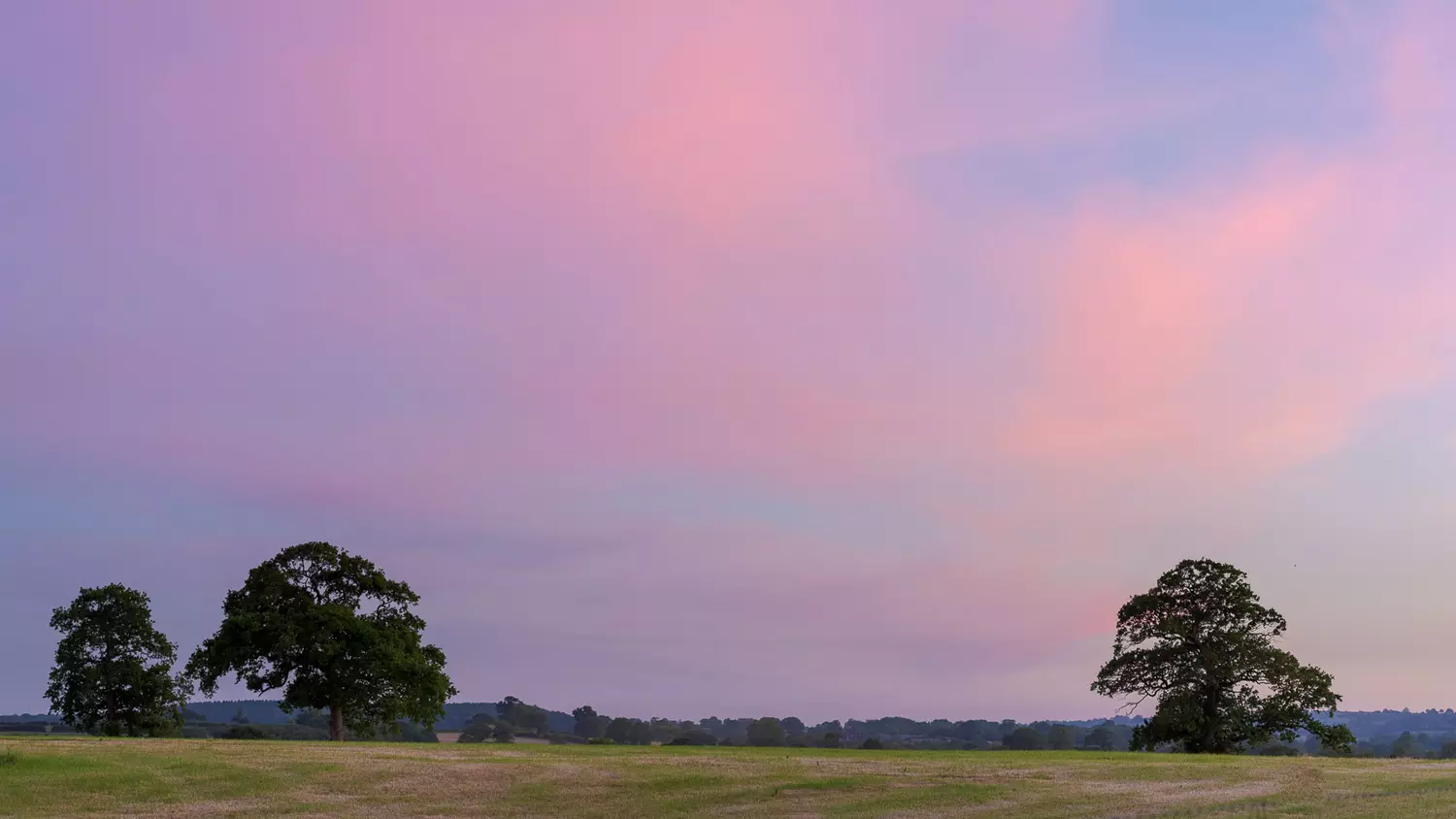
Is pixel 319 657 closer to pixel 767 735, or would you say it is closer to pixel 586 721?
pixel 767 735

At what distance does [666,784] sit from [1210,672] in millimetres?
44644

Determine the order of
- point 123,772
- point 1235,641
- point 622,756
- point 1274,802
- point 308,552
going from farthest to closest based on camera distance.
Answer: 1. point 308,552
2. point 1235,641
3. point 622,756
4. point 123,772
5. point 1274,802

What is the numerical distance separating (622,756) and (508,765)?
6.53 m

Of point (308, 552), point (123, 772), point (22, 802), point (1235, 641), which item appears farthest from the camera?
point (308, 552)

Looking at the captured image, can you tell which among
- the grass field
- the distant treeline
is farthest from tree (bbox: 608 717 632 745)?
the grass field

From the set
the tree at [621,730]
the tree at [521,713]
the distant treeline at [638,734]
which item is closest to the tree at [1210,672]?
the distant treeline at [638,734]

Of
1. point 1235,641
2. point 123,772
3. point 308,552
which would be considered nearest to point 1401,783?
point 1235,641

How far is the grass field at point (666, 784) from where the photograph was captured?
3738 cm

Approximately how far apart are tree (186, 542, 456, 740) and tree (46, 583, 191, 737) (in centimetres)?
676

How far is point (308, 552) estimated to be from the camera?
259 feet

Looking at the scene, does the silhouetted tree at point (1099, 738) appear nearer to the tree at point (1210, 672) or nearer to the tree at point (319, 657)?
the tree at point (1210, 672)

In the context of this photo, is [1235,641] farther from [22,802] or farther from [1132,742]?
[22,802]

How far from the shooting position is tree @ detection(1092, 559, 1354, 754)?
7256 centimetres

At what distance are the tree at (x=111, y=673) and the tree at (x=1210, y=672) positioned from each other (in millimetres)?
65934
